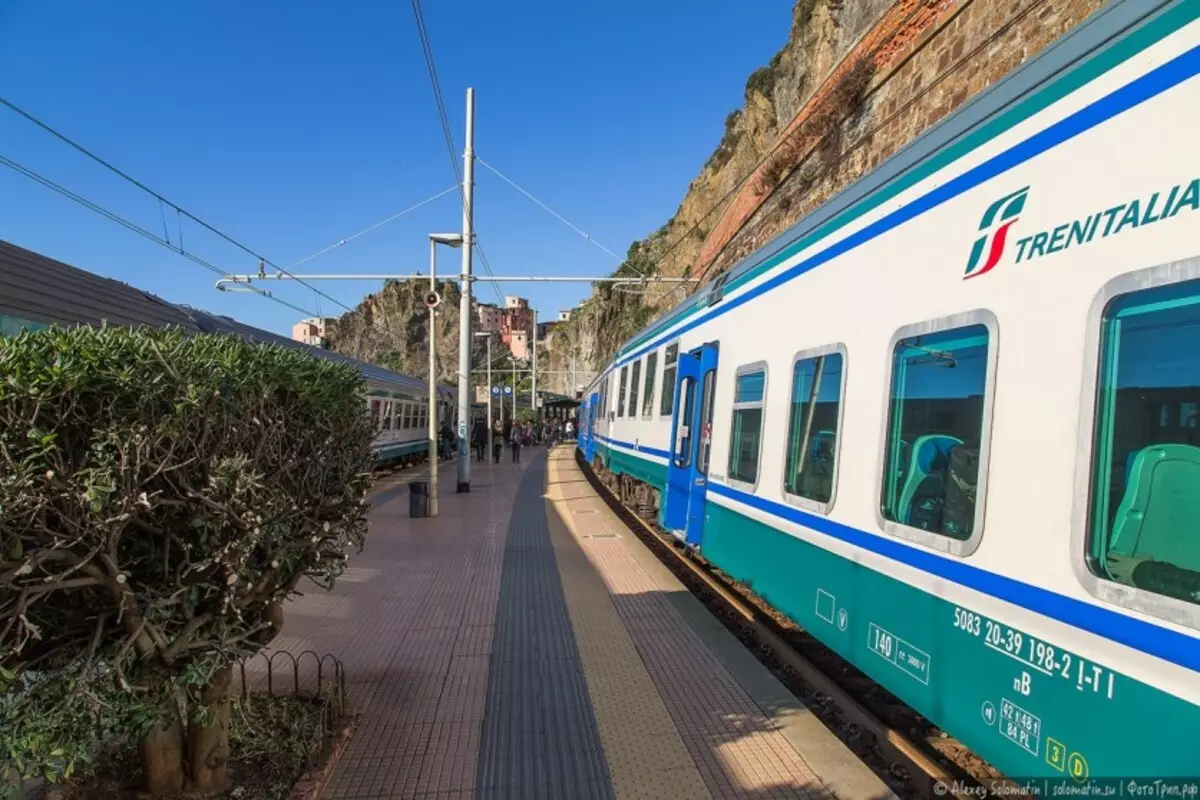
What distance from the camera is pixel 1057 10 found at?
902 centimetres

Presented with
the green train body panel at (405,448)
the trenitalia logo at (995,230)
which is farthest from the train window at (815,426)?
the green train body panel at (405,448)

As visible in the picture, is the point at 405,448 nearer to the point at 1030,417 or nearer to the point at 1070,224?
the point at 1030,417

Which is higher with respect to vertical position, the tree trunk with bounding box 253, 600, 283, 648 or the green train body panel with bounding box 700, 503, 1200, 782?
the green train body panel with bounding box 700, 503, 1200, 782

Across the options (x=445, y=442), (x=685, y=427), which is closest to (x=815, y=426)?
(x=685, y=427)

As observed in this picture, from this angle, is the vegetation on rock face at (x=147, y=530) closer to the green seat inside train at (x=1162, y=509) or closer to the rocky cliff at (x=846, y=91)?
the green seat inside train at (x=1162, y=509)

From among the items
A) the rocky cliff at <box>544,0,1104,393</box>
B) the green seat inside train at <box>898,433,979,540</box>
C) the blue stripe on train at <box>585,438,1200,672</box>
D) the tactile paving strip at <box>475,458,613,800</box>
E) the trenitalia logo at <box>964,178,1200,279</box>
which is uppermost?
the rocky cliff at <box>544,0,1104,393</box>

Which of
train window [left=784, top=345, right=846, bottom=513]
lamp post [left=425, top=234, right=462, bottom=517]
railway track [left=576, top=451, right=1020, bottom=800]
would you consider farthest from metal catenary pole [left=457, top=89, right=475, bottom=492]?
train window [left=784, top=345, right=846, bottom=513]

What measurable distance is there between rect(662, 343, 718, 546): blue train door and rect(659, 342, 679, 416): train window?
0.64 metres

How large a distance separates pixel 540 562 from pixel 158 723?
630 cm

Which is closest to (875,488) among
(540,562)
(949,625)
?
(949,625)

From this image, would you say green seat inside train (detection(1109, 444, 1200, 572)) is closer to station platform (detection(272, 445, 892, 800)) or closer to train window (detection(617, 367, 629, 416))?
station platform (detection(272, 445, 892, 800))

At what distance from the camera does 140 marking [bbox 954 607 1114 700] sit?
245cm

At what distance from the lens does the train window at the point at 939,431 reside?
324 centimetres

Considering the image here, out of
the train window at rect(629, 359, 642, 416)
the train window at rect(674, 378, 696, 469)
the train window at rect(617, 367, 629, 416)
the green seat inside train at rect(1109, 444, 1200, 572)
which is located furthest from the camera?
the train window at rect(617, 367, 629, 416)
